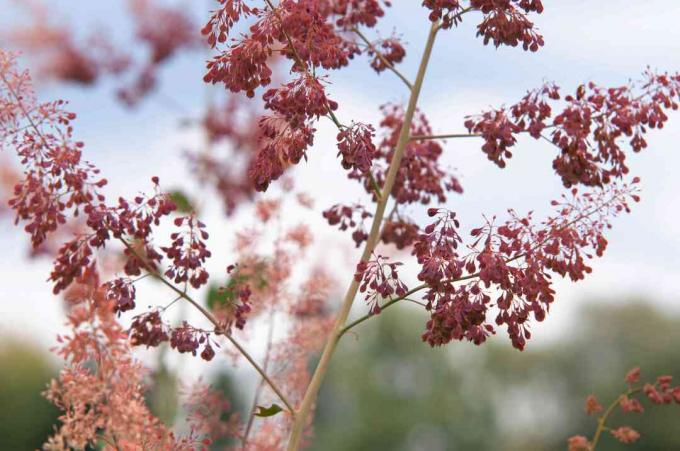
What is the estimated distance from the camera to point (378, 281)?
2.98m

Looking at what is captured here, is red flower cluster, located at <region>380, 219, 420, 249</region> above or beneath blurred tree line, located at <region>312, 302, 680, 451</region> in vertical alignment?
beneath

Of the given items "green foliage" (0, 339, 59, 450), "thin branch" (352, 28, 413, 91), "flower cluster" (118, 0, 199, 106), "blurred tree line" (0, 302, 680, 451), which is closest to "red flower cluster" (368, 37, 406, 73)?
"thin branch" (352, 28, 413, 91)

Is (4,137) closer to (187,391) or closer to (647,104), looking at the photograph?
(187,391)

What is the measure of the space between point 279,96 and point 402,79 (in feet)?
2.68

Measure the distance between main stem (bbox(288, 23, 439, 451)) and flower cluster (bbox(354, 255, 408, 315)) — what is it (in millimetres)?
209

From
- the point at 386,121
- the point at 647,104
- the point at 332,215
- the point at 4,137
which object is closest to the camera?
the point at 4,137

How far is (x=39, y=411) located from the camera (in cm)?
1941

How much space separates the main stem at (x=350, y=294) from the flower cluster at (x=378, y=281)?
209mm

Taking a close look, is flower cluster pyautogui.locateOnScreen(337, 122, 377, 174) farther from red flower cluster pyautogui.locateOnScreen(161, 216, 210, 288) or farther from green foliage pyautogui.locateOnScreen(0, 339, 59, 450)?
green foliage pyautogui.locateOnScreen(0, 339, 59, 450)

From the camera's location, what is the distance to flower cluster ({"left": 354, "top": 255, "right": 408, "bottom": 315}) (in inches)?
117

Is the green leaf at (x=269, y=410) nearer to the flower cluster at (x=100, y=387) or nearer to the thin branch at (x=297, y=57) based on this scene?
the flower cluster at (x=100, y=387)

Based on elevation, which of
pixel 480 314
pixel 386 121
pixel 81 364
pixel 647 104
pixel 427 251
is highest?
pixel 386 121

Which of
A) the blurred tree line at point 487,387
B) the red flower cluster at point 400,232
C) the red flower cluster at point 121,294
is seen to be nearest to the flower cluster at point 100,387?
the red flower cluster at point 121,294

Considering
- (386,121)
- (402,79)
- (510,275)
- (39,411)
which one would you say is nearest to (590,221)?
(510,275)
